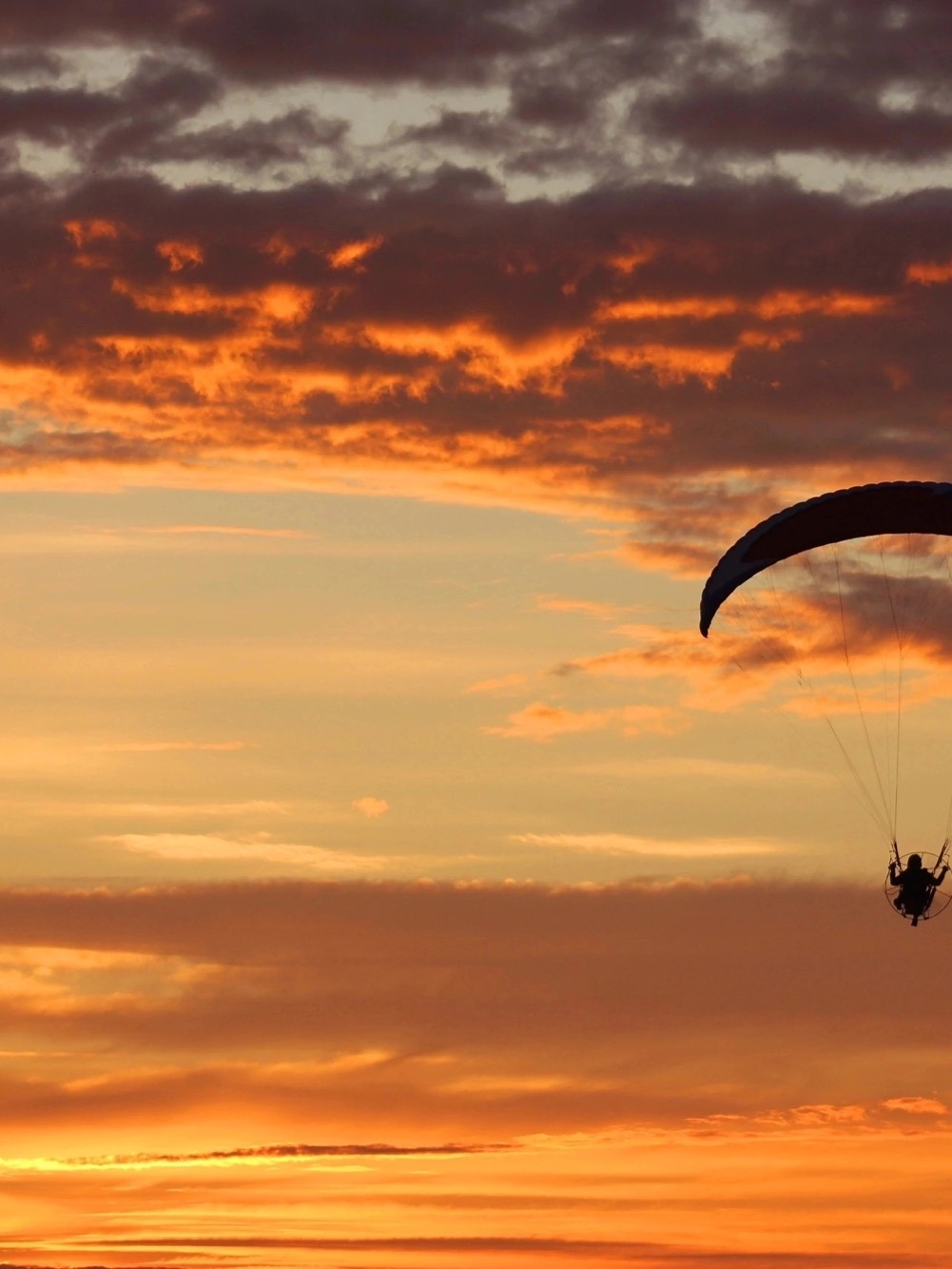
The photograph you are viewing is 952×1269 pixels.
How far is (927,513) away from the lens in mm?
59125

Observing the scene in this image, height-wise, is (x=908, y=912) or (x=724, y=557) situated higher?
(x=724, y=557)

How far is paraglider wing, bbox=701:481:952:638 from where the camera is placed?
5853 centimetres

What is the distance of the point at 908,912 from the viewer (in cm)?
5844

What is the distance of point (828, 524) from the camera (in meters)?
60.6

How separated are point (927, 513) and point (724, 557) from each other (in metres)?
6.52

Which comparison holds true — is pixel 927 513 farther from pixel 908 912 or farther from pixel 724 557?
pixel 908 912

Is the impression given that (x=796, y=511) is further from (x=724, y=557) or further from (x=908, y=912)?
(x=908, y=912)

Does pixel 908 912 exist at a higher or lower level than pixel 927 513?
lower

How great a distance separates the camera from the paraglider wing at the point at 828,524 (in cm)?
5853

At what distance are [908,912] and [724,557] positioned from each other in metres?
12.4

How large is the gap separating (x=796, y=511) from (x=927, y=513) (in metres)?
3.94

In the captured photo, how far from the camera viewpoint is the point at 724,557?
61.8 meters

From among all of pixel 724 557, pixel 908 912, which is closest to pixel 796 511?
pixel 724 557

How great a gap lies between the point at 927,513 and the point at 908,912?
12066mm
